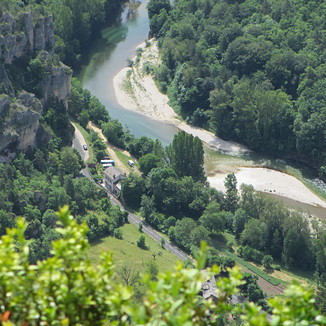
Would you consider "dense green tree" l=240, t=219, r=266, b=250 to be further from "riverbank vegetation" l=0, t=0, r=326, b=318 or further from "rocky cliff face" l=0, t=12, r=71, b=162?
"rocky cliff face" l=0, t=12, r=71, b=162

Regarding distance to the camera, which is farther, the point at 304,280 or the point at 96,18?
the point at 96,18

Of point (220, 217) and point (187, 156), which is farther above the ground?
point (187, 156)

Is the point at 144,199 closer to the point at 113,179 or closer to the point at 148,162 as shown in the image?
the point at 113,179

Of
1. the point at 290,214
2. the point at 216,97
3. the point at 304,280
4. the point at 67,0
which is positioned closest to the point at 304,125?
the point at 216,97

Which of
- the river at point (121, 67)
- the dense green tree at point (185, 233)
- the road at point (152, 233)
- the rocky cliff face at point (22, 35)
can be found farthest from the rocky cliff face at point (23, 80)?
the dense green tree at point (185, 233)

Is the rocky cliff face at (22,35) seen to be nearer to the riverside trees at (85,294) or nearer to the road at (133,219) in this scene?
the road at (133,219)

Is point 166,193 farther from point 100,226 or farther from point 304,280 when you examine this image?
point 304,280

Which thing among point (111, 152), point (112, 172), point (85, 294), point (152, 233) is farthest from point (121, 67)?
point (85, 294)
